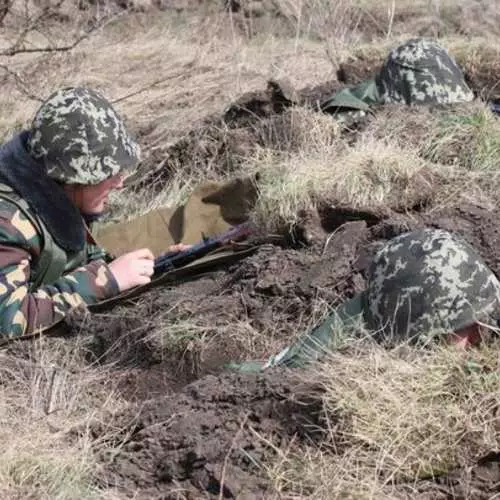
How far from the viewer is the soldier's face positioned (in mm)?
4520

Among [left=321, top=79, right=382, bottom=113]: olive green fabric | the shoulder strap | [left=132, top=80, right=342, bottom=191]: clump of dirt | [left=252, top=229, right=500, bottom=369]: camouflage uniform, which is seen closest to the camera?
[left=252, top=229, right=500, bottom=369]: camouflage uniform

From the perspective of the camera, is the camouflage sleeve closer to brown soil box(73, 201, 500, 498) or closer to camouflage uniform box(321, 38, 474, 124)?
brown soil box(73, 201, 500, 498)

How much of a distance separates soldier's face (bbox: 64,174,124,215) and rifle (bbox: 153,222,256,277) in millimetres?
403

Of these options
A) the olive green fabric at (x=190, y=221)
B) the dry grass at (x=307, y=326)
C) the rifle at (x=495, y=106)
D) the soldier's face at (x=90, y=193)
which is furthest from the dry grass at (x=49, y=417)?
the rifle at (x=495, y=106)

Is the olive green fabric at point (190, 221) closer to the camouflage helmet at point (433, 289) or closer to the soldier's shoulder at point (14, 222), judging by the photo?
the soldier's shoulder at point (14, 222)

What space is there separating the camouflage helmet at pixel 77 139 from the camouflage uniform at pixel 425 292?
139cm

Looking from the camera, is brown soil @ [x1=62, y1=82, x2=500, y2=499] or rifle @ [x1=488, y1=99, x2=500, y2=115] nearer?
brown soil @ [x1=62, y1=82, x2=500, y2=499]

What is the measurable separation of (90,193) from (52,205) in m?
0.22

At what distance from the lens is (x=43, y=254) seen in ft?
14.5

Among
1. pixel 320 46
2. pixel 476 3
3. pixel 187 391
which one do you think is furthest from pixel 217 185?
pixel 476 3

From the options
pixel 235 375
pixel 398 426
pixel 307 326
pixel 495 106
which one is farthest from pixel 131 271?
pixel 495 106

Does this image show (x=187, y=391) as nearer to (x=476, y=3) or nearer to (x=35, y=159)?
(x=35, y=159)

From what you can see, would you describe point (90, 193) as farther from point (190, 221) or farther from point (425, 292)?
point (425, 292)

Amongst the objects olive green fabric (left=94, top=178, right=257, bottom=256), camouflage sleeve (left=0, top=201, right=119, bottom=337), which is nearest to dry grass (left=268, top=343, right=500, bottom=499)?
camouflage sleeve (left=0, top=201, right=119, bottom=337)
